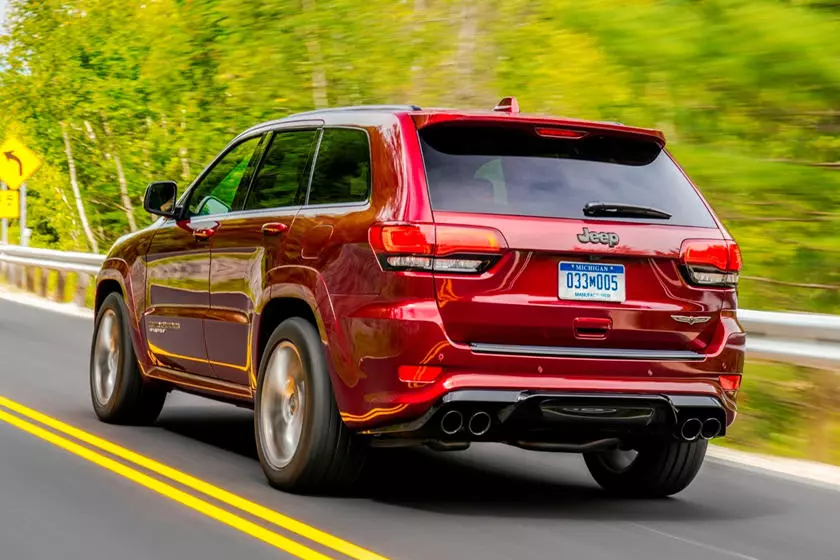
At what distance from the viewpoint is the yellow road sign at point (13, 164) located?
34906 millimetres

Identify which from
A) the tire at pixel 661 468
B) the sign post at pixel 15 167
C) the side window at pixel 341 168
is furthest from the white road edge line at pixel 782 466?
the sign post at pixel 15 167

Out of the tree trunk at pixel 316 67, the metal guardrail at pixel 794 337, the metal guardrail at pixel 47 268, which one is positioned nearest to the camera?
the metal guardrail at pixel 794 337

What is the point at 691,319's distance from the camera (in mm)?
7238

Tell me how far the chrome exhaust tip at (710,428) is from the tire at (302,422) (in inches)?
59.7

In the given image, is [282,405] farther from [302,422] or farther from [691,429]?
[691,429]

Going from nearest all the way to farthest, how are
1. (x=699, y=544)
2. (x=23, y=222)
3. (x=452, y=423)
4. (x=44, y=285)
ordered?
1. (x=699, y=544)
2. (x=452, y=423)
3. (x=44, y=285)
4. (x=23, y=222)

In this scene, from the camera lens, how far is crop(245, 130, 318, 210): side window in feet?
26.3

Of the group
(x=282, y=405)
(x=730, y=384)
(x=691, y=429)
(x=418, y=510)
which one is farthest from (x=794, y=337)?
(x=282, y=405)

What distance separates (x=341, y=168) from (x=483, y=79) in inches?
515

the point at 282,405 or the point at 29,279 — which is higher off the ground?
the point at 282,405

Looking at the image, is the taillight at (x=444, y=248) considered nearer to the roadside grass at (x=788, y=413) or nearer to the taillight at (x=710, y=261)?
the taillight at (x=710, y=261)

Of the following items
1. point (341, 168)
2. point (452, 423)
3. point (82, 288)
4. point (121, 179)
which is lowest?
point (82, 288)

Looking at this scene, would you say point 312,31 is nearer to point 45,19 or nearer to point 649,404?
point 649,404

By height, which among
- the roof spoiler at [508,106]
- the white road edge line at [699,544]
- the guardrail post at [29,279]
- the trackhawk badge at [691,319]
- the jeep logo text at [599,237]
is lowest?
the guardrail post at [29,279]
